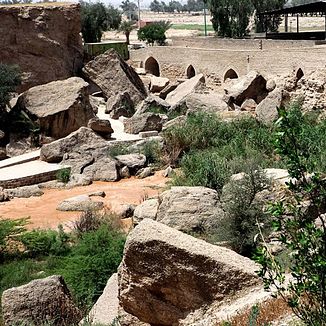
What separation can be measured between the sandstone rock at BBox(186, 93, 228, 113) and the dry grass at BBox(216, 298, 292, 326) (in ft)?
52.0

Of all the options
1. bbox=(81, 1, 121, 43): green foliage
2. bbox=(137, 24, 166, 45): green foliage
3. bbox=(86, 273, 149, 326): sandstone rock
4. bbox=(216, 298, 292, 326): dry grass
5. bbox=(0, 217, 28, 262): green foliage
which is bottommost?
bbox=(0, 217, 28, 262): green foliage

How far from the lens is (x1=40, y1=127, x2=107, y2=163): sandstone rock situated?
18.7 meters

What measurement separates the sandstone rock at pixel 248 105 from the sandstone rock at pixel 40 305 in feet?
56.5

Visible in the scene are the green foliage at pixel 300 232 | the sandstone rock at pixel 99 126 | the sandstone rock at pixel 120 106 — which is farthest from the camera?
the sandstone rock at pixel 120 106

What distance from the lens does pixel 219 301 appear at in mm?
5629

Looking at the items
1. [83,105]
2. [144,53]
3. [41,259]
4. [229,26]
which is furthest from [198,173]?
[229,26]

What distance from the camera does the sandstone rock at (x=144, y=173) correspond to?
1709 centimetres

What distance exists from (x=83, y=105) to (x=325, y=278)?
705 inches

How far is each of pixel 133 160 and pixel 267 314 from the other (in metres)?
13.1

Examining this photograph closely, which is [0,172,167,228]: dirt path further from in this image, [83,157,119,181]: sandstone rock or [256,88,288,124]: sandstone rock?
[256,88,288,124]: sandstone rock

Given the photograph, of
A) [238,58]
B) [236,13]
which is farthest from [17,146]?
[236,13]

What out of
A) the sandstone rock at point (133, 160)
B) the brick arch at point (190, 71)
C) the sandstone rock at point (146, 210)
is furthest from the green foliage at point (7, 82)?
the brick arch at point (190, 71)

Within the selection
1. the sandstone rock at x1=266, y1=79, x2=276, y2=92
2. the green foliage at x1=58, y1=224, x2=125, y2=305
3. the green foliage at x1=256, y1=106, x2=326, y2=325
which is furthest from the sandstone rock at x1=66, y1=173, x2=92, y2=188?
the green foliage at x1=256, y1=106, x2=326, y2=325

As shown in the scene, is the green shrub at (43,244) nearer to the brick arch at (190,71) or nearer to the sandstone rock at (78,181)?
the sandstone rock at (78,181)
